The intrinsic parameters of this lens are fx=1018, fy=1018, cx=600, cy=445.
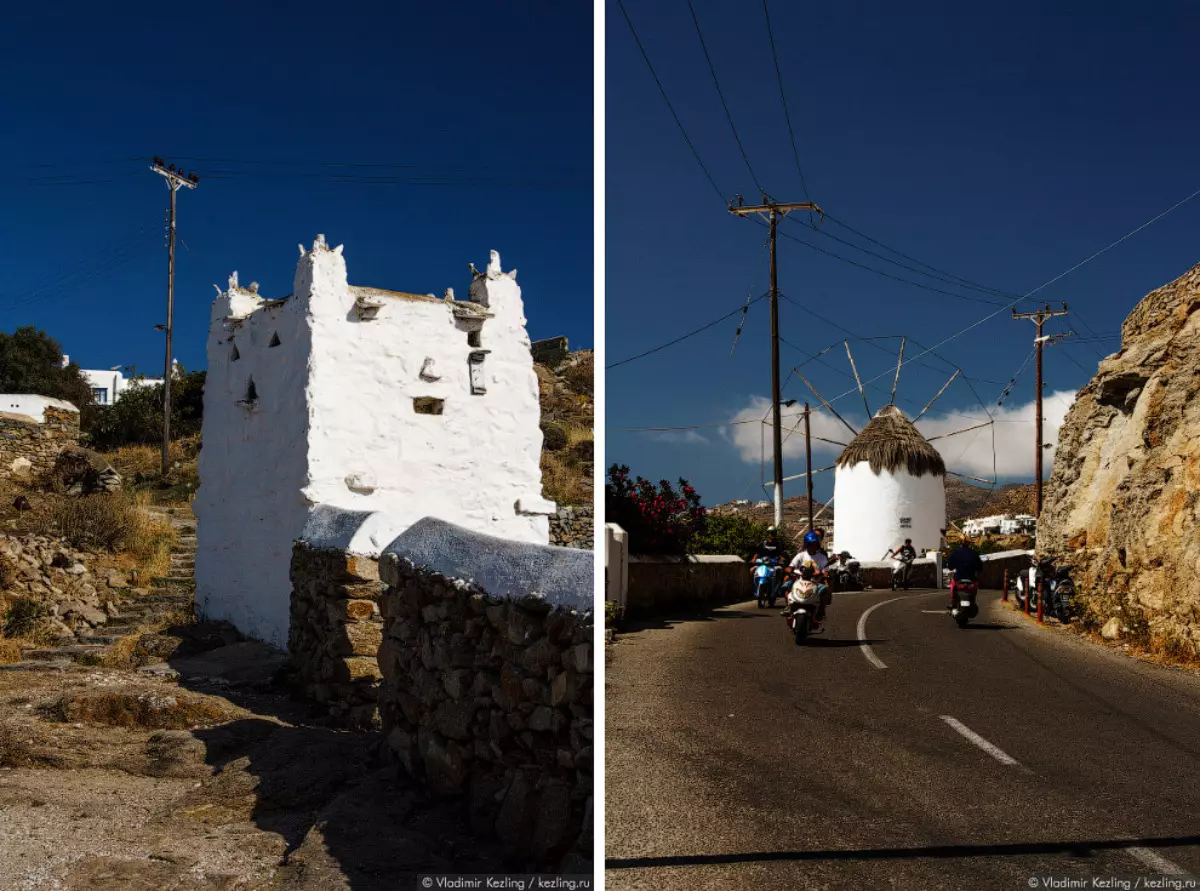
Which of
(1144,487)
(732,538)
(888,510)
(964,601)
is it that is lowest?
(964,601)

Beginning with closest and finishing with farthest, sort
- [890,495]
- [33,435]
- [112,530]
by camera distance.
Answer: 1. [112,530]
2. [33,435]
3. [890,495]

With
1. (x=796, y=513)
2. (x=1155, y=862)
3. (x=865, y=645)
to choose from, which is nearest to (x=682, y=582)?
(x=865, y=645)

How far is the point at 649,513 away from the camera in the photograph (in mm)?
16625

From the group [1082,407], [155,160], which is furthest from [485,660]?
[155,160]

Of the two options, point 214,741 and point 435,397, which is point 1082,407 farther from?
point 214,741

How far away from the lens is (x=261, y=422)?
1328 cm

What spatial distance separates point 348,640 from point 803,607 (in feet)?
19.2

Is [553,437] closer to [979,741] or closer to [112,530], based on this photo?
[112,530]

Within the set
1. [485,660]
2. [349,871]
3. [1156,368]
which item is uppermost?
[1156,368]

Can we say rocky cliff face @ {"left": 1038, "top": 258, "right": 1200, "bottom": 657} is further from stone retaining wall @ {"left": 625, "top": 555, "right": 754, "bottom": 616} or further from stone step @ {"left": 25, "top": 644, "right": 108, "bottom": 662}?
stone step @ {"left": 25, "top": 644, "right": 108, "bottom": 662}

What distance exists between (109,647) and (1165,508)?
1338cm

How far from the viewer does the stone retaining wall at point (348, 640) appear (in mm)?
8633

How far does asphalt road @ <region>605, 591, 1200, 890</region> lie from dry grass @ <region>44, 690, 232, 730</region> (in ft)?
10.7

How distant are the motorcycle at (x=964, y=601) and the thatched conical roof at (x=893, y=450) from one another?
22.7 metres
